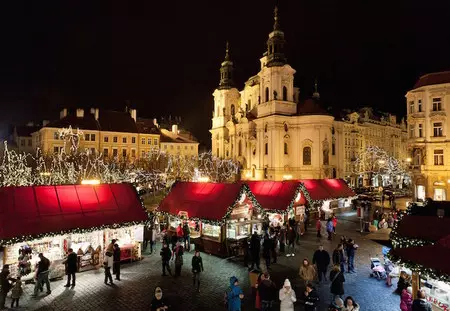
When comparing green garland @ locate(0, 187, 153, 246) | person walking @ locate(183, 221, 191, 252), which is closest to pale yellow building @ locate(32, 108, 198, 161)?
person walking @ locate(183, 221, 191, 252)

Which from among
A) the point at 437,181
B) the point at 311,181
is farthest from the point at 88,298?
the point at 437,181

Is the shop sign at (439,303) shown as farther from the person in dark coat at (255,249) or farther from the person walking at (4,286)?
the person walking at (4,286)

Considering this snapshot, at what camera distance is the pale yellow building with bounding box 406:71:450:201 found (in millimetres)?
36406

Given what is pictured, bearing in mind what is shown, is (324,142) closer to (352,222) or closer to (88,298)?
(352,222)

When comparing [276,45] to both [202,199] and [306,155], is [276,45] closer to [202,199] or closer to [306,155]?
[306,155]

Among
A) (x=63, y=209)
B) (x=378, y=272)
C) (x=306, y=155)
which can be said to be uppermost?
(x=306, y=155)

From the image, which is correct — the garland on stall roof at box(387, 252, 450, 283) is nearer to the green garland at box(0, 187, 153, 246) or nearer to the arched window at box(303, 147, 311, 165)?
the green garland at box(0, 187, 153, 246)

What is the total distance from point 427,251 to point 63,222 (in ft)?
44.3

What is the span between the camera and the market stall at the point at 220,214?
17719 mm

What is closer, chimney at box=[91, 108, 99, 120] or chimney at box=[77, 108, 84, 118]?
chimney at box=[77, 108, 84, 118]

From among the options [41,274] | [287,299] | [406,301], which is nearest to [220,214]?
[41,274]

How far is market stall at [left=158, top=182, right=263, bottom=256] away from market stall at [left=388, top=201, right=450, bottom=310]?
25.3ft

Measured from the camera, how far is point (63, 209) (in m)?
14.7

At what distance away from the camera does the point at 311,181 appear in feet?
94.0
